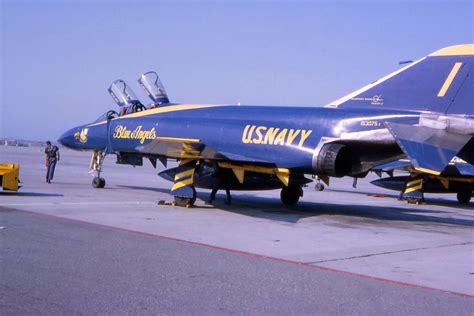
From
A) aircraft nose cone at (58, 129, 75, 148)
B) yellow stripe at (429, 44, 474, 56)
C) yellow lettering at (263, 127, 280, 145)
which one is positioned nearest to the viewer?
yellow stripe at (429, 44, 474, 56)

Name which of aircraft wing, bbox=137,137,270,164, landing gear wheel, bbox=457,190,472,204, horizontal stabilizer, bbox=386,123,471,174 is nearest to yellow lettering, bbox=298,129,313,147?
aircraft wing, bbox=137,137,270,164

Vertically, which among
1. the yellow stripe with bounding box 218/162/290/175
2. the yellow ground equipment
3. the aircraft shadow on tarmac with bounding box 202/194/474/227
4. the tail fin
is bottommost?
the aircraft shadow on tarmac with bounding box 202/194/474/227

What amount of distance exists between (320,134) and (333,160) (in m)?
0.92

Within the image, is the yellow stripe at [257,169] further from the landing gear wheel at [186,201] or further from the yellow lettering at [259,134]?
the landing gear wheel at [186,201]

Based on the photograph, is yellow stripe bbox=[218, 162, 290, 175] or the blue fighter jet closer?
the blue fighter jet

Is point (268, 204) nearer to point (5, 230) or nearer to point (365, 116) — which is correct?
point (365, 116)

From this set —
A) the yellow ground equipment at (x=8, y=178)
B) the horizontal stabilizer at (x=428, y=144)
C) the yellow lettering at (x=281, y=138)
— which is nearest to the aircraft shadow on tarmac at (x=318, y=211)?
the yellow lettering at (x=281, y=138)

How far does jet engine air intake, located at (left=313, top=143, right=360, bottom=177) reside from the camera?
1329 centimetres

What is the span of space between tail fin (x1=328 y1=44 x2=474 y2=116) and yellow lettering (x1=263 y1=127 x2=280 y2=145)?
7.25 ft

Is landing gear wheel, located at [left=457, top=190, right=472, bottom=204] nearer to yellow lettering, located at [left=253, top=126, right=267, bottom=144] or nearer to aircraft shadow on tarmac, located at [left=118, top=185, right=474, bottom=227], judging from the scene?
aircraft shadow on tarmac, located at [left=118, top=185, right=474, bottom=227]

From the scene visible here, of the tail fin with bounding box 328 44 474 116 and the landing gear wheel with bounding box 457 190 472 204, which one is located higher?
the tail fin with bounding box 328 44 474 116

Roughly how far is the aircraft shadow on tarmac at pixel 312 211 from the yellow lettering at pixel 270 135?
1771mm

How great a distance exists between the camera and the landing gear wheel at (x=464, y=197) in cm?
2134

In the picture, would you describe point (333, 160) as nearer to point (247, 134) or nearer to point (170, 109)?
point (247, 134)
